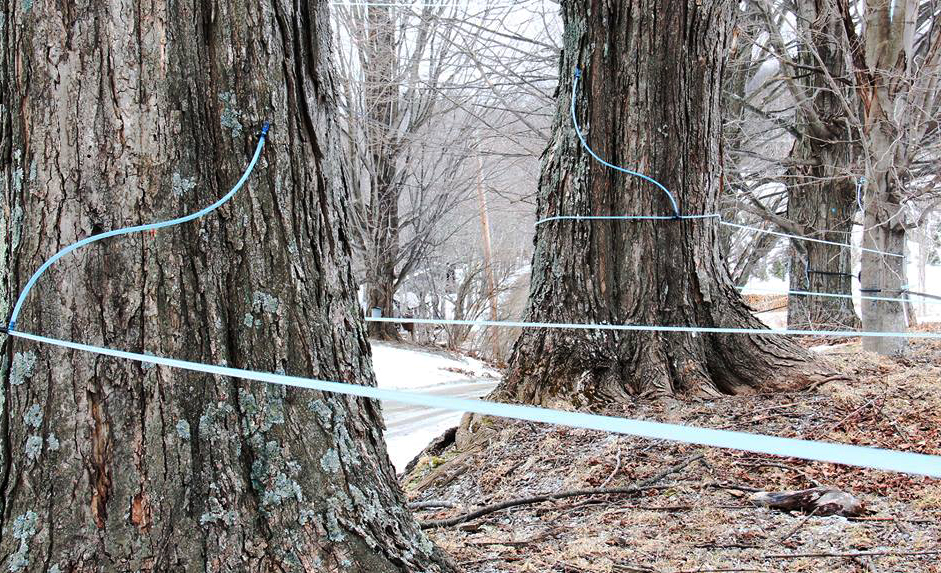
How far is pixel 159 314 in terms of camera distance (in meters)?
1.66

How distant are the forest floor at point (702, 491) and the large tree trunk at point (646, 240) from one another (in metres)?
0.27

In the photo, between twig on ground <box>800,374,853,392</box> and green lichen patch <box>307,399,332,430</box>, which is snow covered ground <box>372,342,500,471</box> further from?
green lichen patch <box>307,399,332,430</box>

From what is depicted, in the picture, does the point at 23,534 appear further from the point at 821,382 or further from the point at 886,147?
the point at 886,147

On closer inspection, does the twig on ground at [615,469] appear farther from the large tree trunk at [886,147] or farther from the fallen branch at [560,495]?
the large tree trunk at [886,147]

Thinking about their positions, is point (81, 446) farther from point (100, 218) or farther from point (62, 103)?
point (62, 103)

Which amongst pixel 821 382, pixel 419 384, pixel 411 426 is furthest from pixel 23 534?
pixel 419 384

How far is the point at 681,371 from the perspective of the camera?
398 cm

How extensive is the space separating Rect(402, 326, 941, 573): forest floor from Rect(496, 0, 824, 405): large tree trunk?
0.27 meters

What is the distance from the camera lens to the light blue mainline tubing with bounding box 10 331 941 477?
95 cm

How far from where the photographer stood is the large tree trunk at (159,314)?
5.25 ft

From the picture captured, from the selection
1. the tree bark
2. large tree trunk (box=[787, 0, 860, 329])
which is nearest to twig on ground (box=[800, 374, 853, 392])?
large tree trunk (box=[787, 0, 860, 329])

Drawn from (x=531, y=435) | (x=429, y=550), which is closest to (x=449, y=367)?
(x=531, y=435)

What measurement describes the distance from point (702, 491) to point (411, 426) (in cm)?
421

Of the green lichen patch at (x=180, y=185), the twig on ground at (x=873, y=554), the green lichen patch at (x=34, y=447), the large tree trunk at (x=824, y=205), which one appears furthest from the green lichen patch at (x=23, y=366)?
the large tree trunk at (x=824, y=205)
